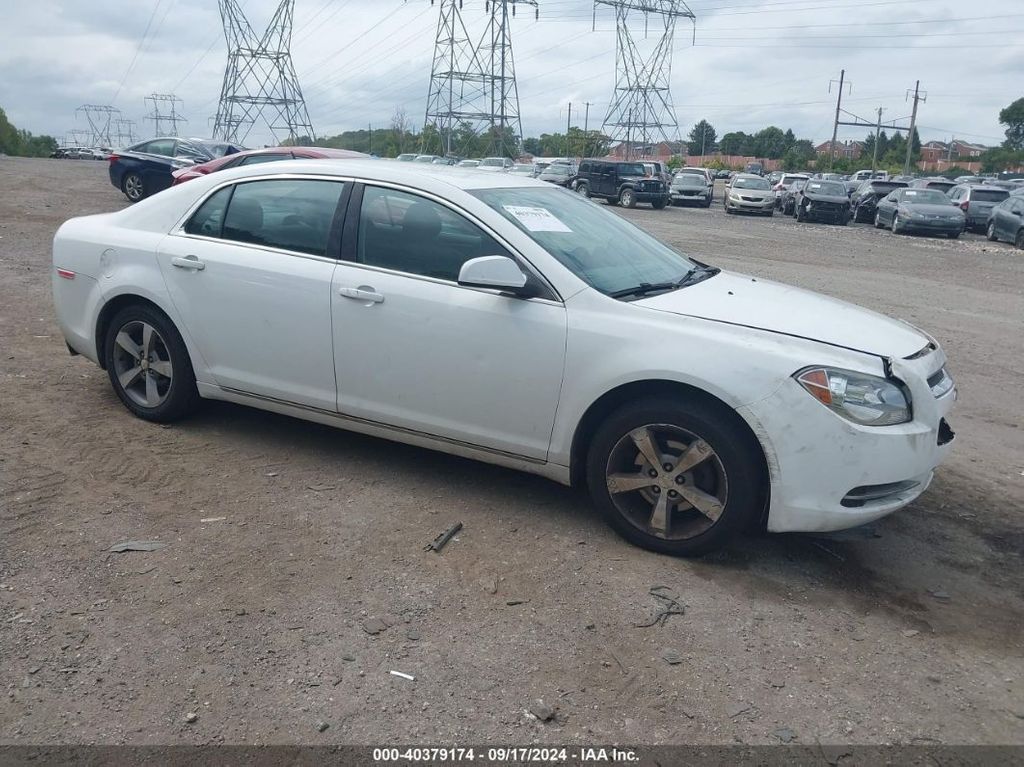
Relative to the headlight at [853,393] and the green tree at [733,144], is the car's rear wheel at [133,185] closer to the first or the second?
the headlight at [853,393]

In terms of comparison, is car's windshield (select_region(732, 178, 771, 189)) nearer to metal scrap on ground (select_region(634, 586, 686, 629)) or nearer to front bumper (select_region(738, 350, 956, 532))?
front bumper (select_region(738, 350, 956, 532))

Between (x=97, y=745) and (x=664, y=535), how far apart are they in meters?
2.31

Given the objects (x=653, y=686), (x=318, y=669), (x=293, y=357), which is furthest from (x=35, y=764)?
(x=293, y=357)

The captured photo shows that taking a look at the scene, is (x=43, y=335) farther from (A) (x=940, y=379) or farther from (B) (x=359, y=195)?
(A) (x=940, y=379)

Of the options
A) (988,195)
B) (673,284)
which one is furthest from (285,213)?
(988,195)

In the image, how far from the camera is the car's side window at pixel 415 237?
4.34 meters

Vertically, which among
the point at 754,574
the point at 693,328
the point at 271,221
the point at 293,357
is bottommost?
the point at 754,574

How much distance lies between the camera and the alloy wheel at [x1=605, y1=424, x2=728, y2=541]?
3838mm

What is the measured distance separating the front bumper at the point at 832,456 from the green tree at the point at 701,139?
10904cm

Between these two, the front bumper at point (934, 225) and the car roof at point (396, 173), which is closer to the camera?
the car roof at point (396, 173)

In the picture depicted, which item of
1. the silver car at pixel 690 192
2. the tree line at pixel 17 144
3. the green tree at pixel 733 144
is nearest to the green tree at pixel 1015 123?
the green tree at pixel 733 144

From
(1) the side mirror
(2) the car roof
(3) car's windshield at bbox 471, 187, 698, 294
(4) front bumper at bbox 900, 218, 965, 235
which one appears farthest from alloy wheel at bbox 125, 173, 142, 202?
(4) front bumper at bbox 900, 218, 965, 235

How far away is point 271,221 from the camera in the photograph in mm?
4879

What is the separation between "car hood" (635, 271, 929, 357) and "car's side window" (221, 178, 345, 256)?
175 cm
